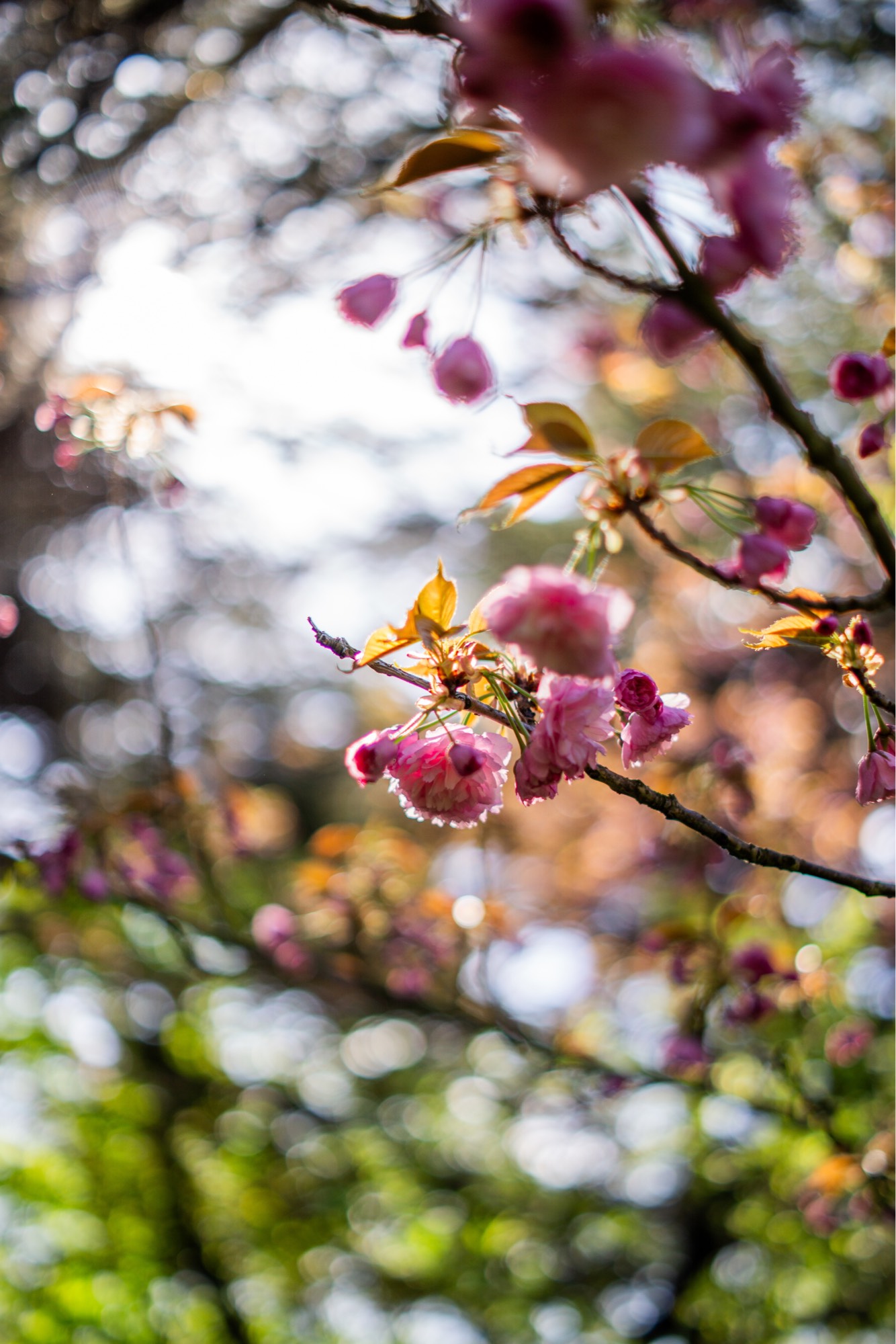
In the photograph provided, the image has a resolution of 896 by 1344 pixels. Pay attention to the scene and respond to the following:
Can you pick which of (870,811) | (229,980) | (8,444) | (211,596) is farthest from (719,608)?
(8,444)

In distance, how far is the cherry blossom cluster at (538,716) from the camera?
25.5 inches

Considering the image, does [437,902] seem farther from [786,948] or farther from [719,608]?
[719,608]

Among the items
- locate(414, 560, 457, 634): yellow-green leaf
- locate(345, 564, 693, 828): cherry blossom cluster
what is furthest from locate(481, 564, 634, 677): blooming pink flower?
locate(414, 560, 457, 634): yellow-green leaf

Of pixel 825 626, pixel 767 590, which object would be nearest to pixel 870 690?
pixel 825 626

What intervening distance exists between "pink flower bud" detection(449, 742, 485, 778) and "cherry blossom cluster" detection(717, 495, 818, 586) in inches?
10.7

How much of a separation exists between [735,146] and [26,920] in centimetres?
344

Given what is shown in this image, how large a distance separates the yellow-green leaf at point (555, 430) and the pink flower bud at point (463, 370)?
9.6 inches

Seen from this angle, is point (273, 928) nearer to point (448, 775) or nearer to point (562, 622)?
point (448, 775)

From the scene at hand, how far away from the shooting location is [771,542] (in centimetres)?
76

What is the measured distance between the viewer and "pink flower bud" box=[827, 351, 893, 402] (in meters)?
1.01

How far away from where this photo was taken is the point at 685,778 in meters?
2.19

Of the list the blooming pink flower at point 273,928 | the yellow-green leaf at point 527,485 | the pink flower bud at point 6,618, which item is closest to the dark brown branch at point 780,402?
the yellow-green leaf at point 527,485

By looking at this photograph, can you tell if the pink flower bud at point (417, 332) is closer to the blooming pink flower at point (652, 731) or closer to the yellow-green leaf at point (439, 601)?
the yellow-green leaf at point (439, 601)

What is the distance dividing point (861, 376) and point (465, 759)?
2.19 feet
